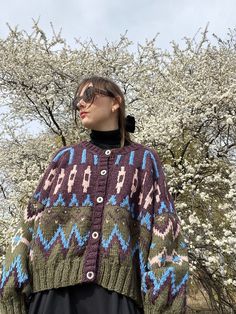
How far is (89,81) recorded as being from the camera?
6.20 ft

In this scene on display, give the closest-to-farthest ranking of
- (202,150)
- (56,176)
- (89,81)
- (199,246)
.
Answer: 1. (56,176)
2. (89,81)
3. (199,246)
4. (202,150)

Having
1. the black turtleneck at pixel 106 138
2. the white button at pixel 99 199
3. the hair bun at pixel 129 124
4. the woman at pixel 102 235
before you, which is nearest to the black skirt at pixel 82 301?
the woman at pixel 102 235

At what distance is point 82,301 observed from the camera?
150cm

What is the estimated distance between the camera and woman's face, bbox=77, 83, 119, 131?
5.88 ft

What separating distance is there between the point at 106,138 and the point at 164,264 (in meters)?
0.59

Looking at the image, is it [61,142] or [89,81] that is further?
[61,142]

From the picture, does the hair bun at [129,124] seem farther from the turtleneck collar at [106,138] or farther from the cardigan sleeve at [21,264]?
the cardigan sleeve at [21,264]

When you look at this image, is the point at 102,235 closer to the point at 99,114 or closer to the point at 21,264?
the point at 21,264

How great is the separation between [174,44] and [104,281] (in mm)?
7784

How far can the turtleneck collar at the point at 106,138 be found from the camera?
71.4 inches

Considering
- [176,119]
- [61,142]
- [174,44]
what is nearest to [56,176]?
[176,119]

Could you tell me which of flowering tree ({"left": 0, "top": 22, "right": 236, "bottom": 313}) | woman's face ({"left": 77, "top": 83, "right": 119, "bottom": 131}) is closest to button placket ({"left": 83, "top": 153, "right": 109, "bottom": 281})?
woman's face ({"left": 77, "top": 83, "right": 119, "bottom": 131})

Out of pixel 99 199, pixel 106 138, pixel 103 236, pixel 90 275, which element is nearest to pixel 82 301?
pixel 90 275

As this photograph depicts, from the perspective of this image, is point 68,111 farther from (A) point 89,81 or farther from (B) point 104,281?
(B) point 104,281
